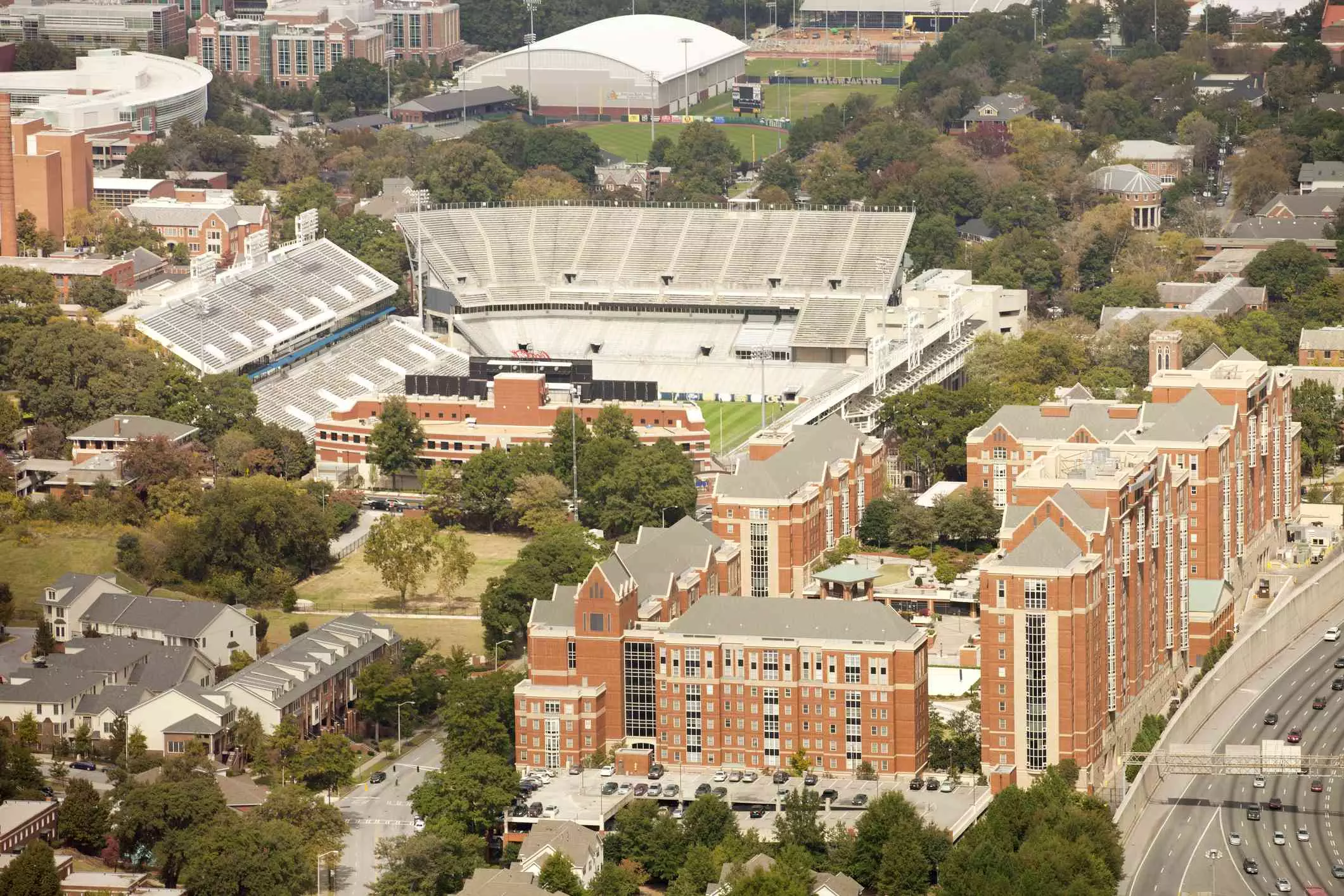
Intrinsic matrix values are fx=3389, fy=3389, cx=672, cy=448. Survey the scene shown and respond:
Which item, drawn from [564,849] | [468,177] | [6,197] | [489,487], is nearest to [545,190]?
[468,177]

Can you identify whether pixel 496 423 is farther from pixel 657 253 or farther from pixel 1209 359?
pixel 657 253

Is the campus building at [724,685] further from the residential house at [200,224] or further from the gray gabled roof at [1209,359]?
the residential house at [200,224]

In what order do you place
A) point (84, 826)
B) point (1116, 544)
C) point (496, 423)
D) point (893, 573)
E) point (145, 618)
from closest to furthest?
point (84, 826)
point (1116, 544)
point (145, 618)
point (893, 573)
point (496, 423)

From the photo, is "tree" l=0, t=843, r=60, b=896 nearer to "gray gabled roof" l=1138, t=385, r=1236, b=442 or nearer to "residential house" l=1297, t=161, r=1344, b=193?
"gray gabled roof" l=1138, t=385, r=1236, b=442

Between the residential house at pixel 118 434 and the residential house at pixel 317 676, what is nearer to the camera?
the residential house at pixel 317 676

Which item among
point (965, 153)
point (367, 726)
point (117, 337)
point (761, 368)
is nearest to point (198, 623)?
point (367, 726)

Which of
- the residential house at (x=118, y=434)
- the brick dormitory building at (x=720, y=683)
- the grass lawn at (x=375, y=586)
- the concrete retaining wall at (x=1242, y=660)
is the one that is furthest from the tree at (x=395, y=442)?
the concrete retaining wall at (x=1242, y=660)

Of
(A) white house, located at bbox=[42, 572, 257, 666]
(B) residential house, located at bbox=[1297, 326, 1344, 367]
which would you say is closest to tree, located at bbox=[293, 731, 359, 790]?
(A) white house, located at bbox=[42, 572, 257, 666]
